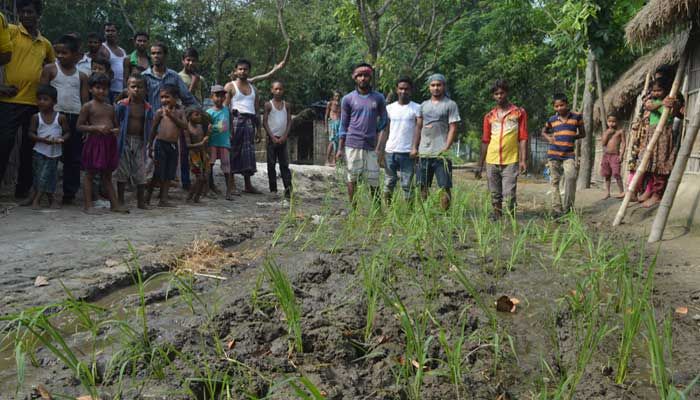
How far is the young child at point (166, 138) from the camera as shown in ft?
17.8

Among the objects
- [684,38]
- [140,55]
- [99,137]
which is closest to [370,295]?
[99,137]

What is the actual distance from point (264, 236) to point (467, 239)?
4.99ft

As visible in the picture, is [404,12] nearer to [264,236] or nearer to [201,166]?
Result: [201,166]

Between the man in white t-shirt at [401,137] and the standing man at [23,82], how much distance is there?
3.09 meters

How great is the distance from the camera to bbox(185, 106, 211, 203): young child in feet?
19.9

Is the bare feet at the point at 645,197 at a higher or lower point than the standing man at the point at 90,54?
lower

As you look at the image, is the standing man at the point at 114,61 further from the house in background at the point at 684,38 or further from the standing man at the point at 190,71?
the house in background at the point at 684,38

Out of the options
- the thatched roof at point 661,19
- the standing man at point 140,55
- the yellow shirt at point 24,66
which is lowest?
the yellow shirt at point 24,66

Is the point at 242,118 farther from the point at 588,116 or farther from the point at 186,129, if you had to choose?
the point at 588,116

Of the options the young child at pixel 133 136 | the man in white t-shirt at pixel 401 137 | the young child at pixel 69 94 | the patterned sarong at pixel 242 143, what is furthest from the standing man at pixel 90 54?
the man in white t-shirt at pixel 401 137

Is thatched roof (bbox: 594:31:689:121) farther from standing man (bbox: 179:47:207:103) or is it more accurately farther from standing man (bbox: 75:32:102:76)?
standing man (bbox: 75:32:102:76)

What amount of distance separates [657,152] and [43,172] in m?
5.68

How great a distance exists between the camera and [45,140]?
4715 mm

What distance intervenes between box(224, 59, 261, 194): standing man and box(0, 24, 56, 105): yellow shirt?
7.03 ft
